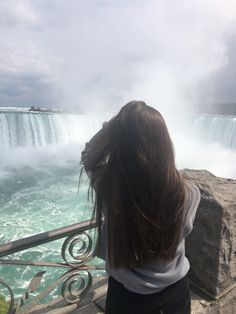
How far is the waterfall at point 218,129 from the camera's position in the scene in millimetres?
27125

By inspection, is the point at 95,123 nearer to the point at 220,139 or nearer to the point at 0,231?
the point at 220,139

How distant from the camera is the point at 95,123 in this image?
26.8m

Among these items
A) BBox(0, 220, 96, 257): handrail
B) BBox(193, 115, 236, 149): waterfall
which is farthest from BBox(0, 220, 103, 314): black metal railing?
BBox(193, 115, 236, 149): waterfall

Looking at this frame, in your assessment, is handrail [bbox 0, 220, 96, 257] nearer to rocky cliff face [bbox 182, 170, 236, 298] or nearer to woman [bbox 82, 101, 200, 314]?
woman [bbox 82, 101, 200, 314]

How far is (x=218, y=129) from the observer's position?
92.3 feet

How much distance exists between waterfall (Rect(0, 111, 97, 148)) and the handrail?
1907cm

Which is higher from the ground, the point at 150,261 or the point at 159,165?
the point at 159,165

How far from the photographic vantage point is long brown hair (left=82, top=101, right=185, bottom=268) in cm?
122

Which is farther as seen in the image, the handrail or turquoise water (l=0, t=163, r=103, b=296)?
turquoise water (l=0, t=163, r=103, b=296)

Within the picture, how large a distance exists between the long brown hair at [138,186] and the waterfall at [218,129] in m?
27.2

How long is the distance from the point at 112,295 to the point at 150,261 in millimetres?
273

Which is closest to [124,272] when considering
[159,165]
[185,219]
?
[185,219]

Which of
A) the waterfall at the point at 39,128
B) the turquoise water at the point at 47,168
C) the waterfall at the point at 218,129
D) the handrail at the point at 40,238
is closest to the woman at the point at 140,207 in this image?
the handrail at the point at 40,238

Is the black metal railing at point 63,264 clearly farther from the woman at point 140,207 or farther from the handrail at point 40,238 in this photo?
the woman at point 140,207
